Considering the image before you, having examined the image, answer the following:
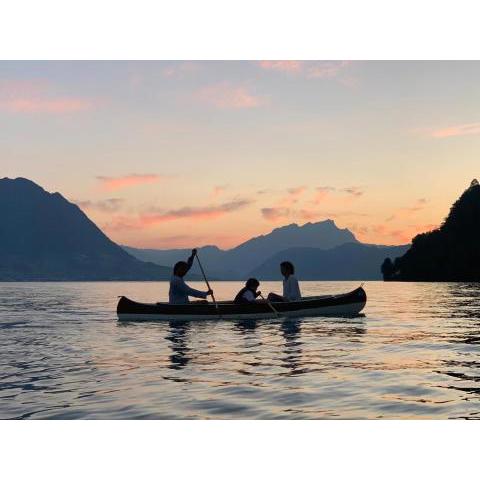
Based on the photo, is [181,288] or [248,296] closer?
[181,288]

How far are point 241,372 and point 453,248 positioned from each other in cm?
14361

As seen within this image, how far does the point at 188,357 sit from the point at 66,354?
4.61 meters

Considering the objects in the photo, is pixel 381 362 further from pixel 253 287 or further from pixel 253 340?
pixel 253 287

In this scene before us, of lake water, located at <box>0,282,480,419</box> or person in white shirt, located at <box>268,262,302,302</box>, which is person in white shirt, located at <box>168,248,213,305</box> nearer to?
lake water, located at <box>0,282,480,419</box>

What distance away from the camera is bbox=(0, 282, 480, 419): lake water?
42.7 ft

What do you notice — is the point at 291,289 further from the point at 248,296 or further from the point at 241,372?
the point at 241,372

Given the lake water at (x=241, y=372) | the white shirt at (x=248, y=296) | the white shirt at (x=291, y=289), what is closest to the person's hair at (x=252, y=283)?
the white shirt at (x=248, y=296)

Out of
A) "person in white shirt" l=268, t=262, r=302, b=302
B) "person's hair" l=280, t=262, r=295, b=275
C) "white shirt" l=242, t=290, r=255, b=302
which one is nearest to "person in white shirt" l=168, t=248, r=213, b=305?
"white shirt" l=242, t=290, r=255, b=302

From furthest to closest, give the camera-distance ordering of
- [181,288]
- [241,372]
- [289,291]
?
[289,291], [181,288], [241,372]

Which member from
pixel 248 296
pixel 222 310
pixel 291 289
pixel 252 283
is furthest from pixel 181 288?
pixel 291 289

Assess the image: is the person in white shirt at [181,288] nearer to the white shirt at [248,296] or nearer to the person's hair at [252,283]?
the person's hair at [252,283]

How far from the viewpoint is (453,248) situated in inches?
5969

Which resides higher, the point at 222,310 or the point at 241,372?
the point at 222,310
